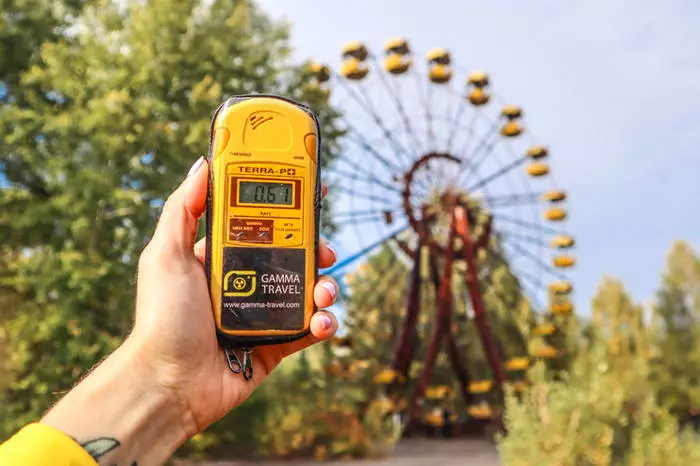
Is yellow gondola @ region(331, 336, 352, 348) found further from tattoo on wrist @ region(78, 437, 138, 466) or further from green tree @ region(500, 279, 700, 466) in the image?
tattoo on wrist @ region(78, 437, 138, 466)

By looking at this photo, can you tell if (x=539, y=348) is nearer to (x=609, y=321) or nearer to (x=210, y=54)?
(x=609, y=321)

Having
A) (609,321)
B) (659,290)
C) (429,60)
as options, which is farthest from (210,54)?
(659,290)

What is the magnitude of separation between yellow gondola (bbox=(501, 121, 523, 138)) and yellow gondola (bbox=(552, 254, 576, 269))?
315 centimetres

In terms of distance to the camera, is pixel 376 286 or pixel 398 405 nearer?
pixel 398 405

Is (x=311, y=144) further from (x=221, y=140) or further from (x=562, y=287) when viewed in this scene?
(x=562, y=287)

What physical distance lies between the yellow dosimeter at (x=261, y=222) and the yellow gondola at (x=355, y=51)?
15.7 m

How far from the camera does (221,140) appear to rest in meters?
2.08

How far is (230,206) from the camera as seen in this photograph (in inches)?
82.5

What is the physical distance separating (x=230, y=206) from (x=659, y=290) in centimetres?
2504

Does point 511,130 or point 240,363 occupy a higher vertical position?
point 511,130

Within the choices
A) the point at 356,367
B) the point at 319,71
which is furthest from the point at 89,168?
the point at 356,367

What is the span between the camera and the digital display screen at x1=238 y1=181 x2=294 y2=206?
82.7 inches

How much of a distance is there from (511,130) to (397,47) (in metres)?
3.36

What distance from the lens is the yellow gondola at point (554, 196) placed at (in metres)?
17.3
